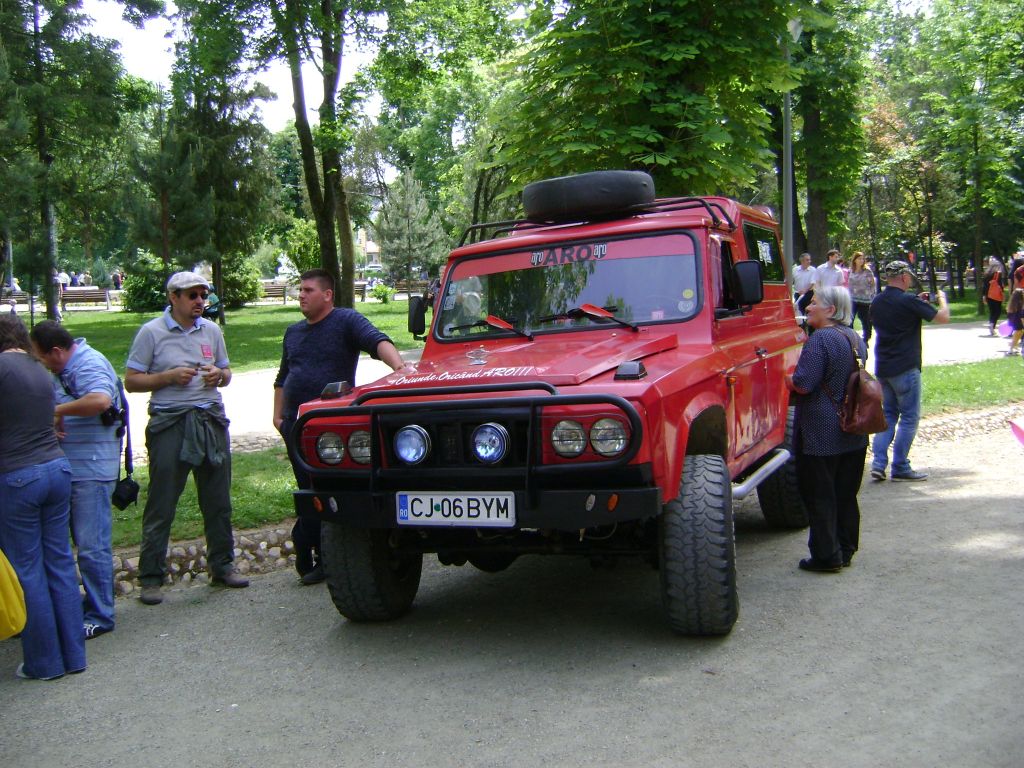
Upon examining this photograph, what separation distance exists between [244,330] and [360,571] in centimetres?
2580

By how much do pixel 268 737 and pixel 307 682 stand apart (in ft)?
2.11

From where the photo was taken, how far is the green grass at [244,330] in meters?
21.5

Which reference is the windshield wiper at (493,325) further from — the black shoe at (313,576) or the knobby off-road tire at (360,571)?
the black shoe at (313,576)

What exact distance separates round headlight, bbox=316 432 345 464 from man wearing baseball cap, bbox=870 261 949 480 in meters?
5.33

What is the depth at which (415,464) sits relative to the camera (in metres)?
4.71

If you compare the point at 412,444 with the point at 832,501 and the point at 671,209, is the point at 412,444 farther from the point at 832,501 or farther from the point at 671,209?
the point at 671,209

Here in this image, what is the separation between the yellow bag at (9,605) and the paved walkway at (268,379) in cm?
728

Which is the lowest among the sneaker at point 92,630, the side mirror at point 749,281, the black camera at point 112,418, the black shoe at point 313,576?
the black shoe at point 313,576

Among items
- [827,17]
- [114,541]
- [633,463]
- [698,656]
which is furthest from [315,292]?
[827,17]

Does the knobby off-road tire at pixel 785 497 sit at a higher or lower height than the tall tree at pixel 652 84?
lower

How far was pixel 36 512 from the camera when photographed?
4914 mm

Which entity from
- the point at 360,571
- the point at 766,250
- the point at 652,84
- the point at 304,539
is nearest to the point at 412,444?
the point at 360,571

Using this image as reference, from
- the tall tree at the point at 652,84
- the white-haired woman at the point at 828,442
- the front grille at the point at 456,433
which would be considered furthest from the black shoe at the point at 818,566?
the tall tree at the point at 652,84

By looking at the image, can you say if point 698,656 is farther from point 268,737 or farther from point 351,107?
point 351,107
